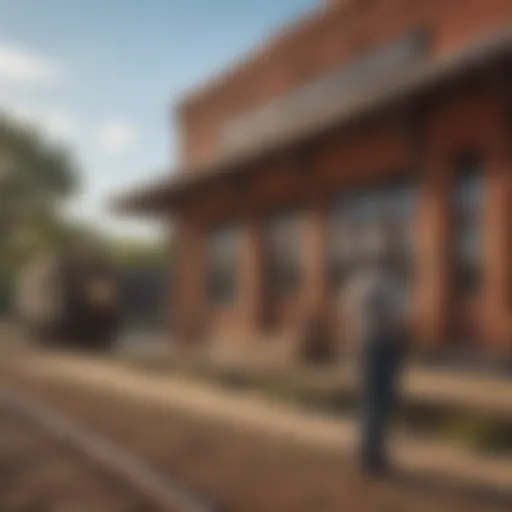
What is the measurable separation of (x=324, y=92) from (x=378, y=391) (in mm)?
8654

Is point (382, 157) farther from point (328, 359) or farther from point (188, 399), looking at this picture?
point (188, 399)

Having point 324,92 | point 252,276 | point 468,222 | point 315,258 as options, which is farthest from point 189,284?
point 468,222

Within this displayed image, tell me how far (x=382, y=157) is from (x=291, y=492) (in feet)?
19.6

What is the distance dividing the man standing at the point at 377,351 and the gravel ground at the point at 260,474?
0.27 m

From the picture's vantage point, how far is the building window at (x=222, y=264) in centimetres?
1330

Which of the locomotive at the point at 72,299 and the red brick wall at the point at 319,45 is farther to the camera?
the locomotive at the point at 72,299

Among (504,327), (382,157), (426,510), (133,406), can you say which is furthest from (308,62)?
(426,510)

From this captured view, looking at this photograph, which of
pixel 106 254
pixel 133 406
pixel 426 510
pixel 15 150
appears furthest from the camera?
pixel 106 254

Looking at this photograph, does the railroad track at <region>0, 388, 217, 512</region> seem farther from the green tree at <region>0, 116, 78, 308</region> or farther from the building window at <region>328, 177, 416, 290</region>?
the building window at <region>328, 177, 416, 290</region>

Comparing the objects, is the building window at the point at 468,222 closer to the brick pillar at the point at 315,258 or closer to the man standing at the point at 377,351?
the brick pillar at the point at 315,258

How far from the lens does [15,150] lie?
12.6m

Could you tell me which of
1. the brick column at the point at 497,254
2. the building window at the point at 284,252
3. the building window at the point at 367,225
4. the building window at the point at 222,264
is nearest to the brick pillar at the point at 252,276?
the building window at the point at 284,252

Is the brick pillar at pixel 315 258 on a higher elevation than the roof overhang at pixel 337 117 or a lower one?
lower

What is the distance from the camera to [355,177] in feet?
32.9
